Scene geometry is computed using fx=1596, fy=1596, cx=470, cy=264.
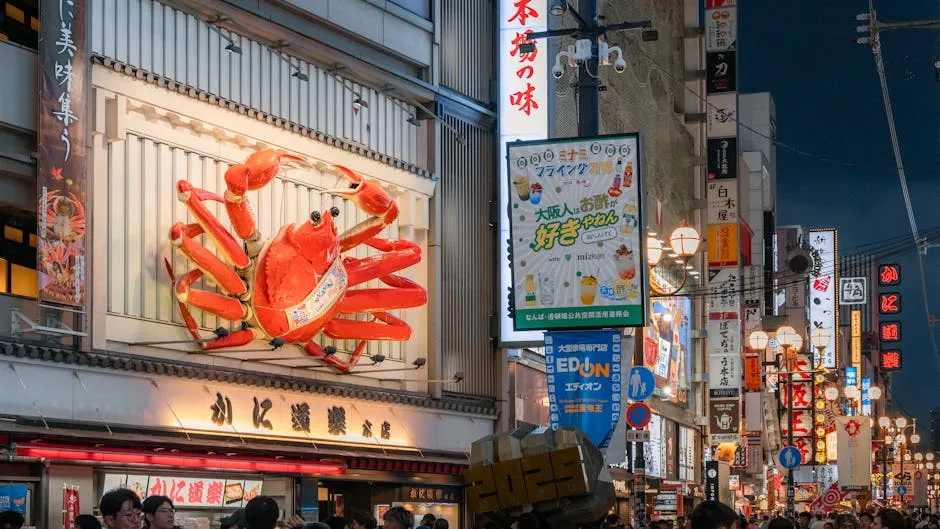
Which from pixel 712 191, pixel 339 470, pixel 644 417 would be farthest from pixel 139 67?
pixel 712 191

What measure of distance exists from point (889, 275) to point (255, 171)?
8893cm

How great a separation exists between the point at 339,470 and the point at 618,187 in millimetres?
7744

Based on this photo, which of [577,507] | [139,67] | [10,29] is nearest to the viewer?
[577,507]

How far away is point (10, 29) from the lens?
23.3 metres

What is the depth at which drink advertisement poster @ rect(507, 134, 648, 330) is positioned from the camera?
25.2 metres

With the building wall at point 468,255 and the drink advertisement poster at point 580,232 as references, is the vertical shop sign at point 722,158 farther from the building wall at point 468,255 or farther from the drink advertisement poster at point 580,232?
the drink advertisement poster at point 580,232

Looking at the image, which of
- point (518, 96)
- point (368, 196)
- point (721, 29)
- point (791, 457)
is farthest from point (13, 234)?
point (721, 29)

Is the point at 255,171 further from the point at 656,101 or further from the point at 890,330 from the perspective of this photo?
the point at 890,330

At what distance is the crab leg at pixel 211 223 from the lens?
2575 centimetres

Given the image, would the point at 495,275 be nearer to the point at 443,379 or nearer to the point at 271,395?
the point at 443,379

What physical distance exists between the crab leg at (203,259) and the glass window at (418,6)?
8521mm

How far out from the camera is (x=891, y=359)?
122 meters

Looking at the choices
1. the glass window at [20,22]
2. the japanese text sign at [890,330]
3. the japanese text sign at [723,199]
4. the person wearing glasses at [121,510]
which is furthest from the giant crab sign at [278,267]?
the japanese text sign at [890,330]

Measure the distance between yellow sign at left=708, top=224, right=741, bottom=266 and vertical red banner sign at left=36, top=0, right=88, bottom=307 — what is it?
155 ft
